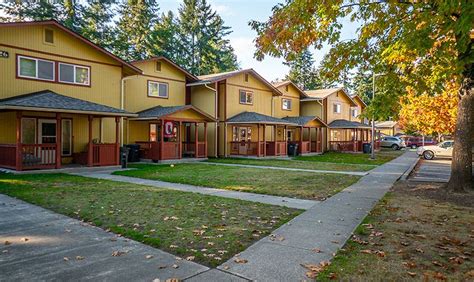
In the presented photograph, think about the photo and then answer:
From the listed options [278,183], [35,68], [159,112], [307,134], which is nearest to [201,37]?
[307,134]

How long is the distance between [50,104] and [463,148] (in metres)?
16.3

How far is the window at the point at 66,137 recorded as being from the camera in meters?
17.5

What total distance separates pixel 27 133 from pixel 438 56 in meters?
17.7

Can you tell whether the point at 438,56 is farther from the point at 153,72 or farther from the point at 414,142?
the point at 414,142

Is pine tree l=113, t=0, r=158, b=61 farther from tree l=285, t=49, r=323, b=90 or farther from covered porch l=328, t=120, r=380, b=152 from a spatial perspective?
tree l=285, t=49, r=323, b=90

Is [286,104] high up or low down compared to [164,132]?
up

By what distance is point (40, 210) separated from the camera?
7.65 meters

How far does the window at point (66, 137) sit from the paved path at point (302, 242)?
1477 cm

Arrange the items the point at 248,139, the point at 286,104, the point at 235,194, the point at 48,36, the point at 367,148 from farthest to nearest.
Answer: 1. the point at 367,148
2. the point at 286,104
3. the point at 248,139
4. the point at 48,36
5. the point at 235,194

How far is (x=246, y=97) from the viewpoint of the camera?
1107 inches

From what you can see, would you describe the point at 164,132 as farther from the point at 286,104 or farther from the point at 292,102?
the point at 292,102

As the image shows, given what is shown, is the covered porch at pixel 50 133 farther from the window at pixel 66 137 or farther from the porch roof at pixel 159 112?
the porch roof at pixel 159 112

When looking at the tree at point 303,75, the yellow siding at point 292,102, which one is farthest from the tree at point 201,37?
the yellow siding at point 292,102

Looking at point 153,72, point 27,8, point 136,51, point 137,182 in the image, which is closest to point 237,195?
point 137,182
